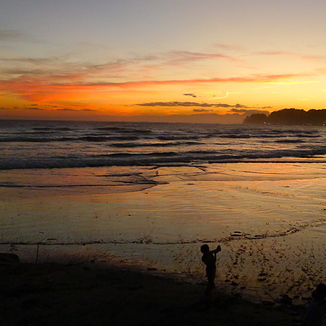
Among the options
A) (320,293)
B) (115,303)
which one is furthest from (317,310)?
(115,303)

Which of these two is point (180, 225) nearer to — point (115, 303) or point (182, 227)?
point (182, 227)

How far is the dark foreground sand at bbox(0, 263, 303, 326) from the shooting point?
5.42 metres

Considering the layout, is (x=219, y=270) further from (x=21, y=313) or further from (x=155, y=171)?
(x=155, y=171)

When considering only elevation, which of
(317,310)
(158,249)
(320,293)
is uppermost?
(320,293)

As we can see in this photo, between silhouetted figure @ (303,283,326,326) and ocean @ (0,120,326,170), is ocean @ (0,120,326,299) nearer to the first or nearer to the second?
silhouetted figure @ (303,283,326,326)

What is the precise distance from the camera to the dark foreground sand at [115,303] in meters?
5.42

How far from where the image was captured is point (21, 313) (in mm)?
5562

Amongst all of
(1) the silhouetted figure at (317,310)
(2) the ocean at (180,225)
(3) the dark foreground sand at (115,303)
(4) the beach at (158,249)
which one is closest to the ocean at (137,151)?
(2) the ocean at (180,225)

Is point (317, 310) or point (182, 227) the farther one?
point (182, 227)

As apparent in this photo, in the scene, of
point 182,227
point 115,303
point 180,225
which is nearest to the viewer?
point 115,303

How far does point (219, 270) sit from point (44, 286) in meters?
3.74

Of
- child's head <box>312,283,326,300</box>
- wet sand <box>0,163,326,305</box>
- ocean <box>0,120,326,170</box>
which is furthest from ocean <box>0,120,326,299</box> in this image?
ocean <box>0,120,326,170</box>

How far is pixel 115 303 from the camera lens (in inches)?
233

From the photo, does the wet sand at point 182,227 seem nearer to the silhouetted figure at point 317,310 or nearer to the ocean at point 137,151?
the silhouetted figure at point 317,310
